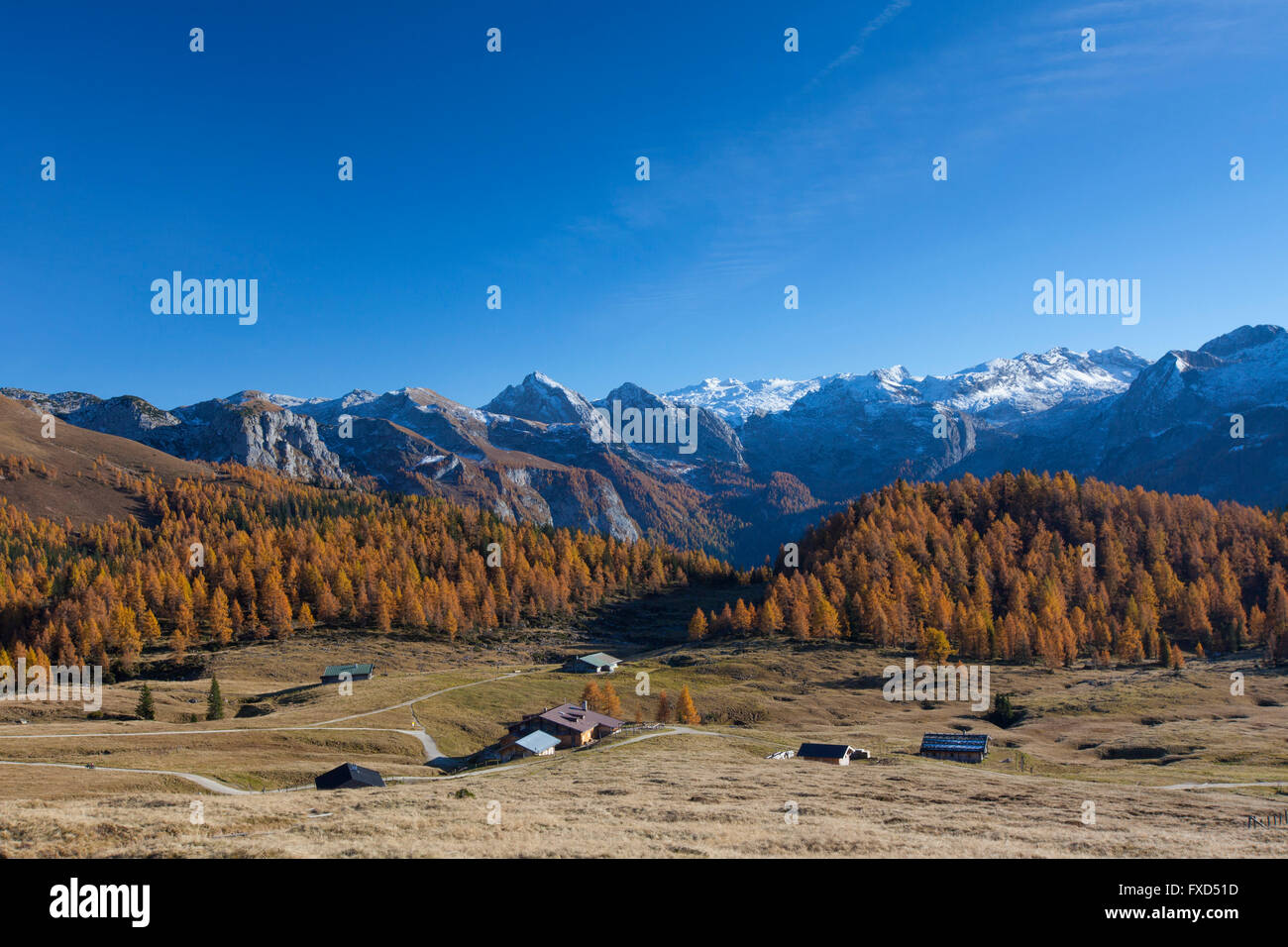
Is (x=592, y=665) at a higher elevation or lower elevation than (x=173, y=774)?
lower

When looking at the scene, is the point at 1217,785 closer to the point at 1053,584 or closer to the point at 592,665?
the point at 592,665

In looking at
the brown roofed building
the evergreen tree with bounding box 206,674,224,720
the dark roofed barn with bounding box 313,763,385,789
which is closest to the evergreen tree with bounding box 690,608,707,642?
the brown roofed building

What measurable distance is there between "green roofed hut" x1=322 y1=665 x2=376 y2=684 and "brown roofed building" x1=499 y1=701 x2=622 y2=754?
4960 cm

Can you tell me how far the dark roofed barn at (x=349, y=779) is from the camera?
57.3 meters

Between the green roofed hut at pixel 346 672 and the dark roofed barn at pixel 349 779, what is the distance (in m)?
66.2

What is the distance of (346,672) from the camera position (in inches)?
4815

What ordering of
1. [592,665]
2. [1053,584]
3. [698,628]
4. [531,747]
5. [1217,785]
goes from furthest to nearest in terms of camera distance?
1. [698,628]
2. [1053,584]
3. [592,665]
4. [531,747]
5. [1217,785]

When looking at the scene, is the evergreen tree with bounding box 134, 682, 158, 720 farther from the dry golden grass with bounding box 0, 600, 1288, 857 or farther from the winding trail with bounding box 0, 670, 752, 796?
the winding trail with bounding box 0, 670, 752, 796

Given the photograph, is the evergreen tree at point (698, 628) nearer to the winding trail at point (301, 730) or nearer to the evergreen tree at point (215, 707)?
the winding trail at point (301, 730)

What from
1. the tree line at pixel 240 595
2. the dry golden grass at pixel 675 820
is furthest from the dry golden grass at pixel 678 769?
the tree line at pixel 240 595

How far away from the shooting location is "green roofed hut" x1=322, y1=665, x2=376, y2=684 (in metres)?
122

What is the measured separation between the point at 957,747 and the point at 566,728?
1720 inches

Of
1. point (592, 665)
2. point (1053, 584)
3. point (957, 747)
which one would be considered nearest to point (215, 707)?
point (592, 665)
